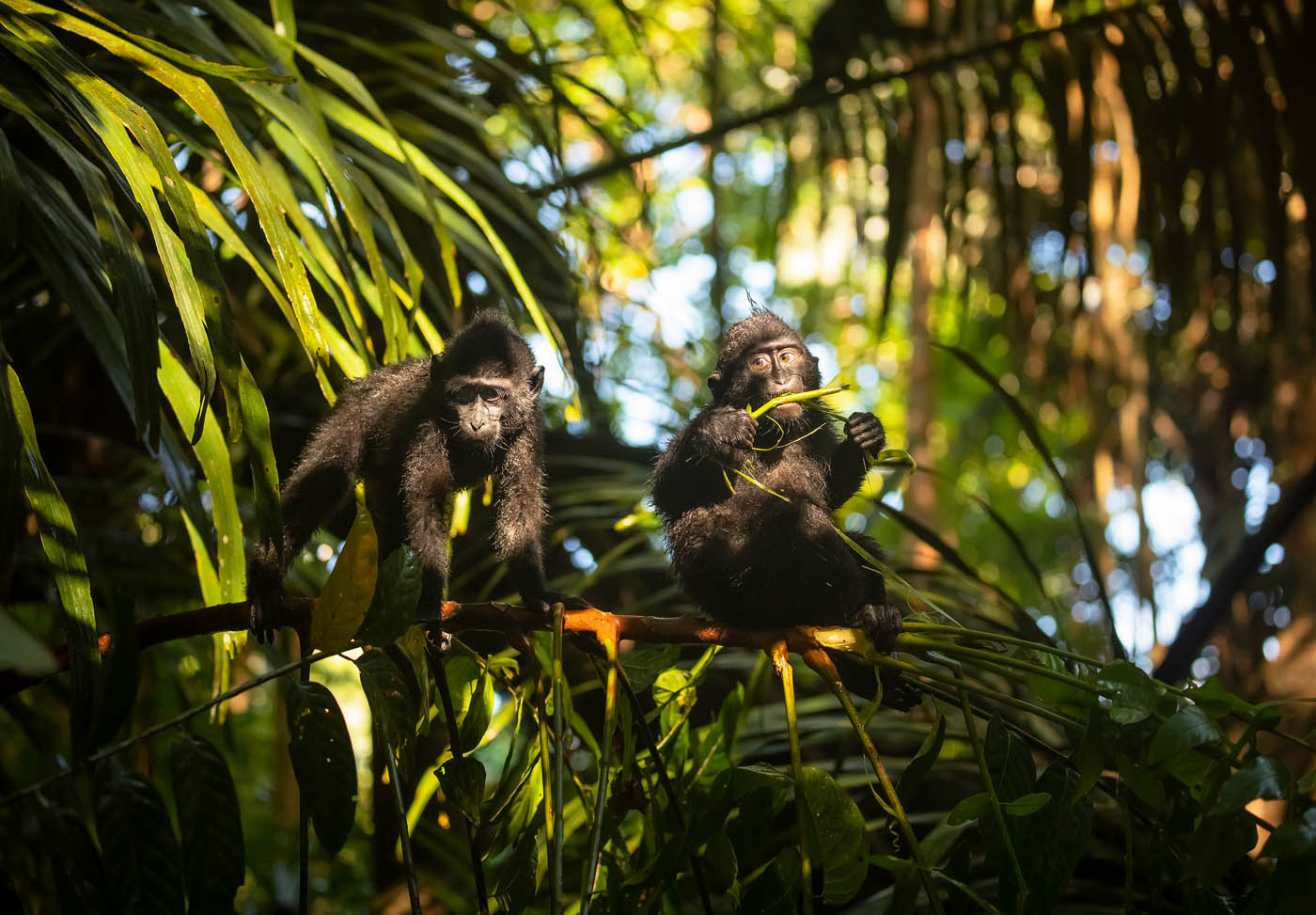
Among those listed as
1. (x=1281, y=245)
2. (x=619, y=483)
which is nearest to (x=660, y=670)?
(x=619, y=483)

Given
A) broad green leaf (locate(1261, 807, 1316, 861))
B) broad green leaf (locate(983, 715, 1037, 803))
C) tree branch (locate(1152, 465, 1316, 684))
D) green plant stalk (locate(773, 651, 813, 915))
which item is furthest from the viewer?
tree branch (locate(1152, 465, 1316, 684))

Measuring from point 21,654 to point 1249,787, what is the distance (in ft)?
3.89

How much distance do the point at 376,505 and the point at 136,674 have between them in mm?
877

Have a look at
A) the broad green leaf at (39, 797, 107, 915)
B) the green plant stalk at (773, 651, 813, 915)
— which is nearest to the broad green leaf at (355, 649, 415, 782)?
the broad green leaf at (39, 797, 107, 915)

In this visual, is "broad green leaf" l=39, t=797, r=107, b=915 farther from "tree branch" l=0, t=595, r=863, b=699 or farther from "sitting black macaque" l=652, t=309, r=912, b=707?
"sitting black macaque" l=652, t=309, r=912, b=707

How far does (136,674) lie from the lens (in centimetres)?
119

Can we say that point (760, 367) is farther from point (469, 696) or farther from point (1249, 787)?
point (1249, 787)

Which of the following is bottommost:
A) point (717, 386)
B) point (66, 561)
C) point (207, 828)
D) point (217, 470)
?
point (207, 828)

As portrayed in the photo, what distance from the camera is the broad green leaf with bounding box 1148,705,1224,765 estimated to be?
3.99 ft

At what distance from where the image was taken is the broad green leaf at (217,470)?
58.5 inches

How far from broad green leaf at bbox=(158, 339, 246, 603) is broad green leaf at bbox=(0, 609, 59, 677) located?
0.88 meters

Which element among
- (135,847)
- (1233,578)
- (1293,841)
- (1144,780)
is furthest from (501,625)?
(1233,578)

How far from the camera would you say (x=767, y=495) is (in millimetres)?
2086

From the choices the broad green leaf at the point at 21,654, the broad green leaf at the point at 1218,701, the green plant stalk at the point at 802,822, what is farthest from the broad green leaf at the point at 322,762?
the broad green leaf at the point at 1218,701
